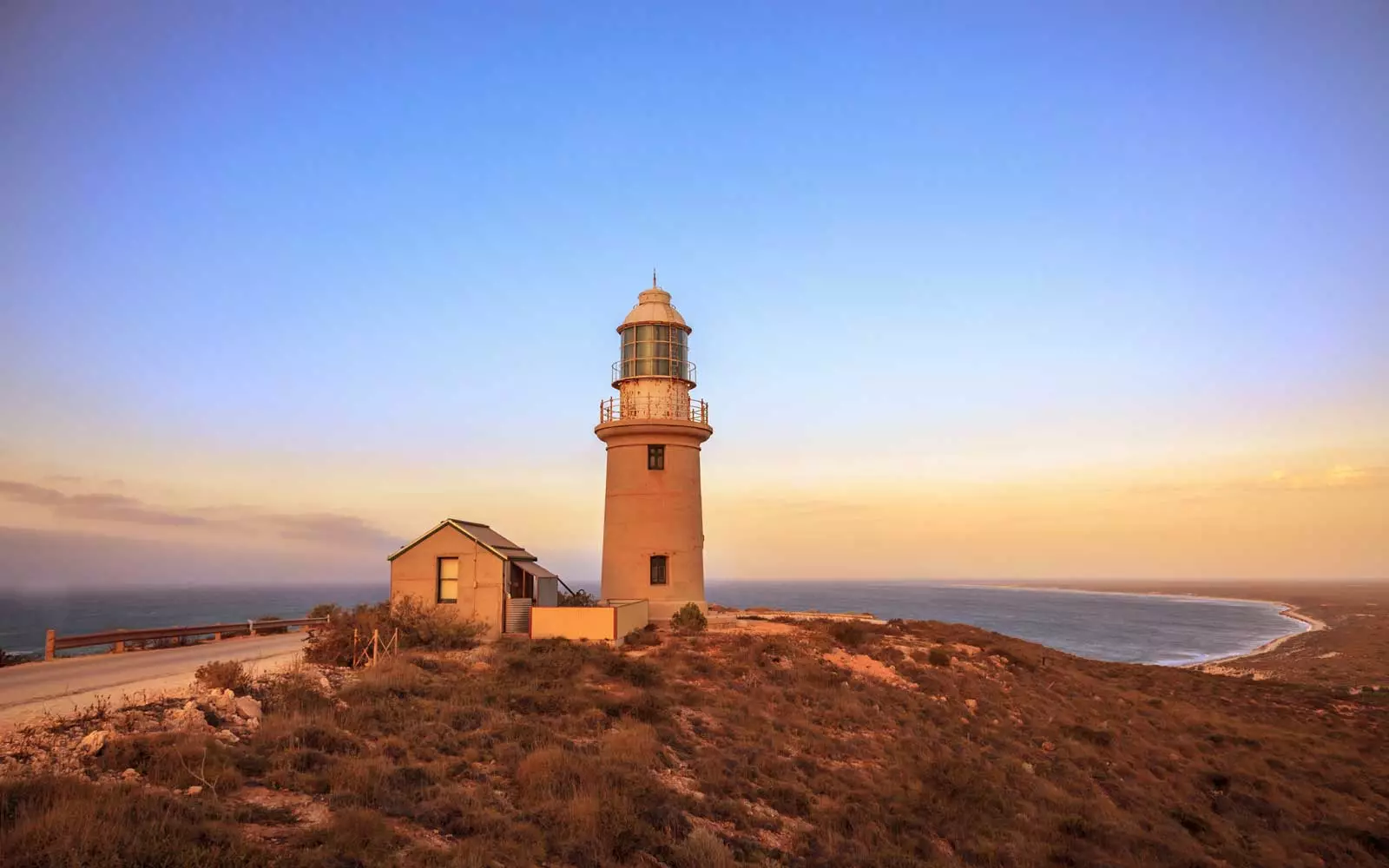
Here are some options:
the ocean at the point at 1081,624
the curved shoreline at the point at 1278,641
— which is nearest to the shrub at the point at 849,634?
the curved shoreline at the point at 1278,641

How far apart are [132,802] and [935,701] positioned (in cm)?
1831

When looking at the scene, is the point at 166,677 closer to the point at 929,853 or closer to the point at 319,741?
the point at 319,741

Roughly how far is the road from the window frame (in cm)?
407

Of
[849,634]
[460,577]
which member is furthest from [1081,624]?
[460,577]

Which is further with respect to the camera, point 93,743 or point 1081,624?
point 1081,624

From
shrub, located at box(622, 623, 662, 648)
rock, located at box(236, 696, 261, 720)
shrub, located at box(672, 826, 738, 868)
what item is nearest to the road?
rock, located at box(236, 696, 261, 720)

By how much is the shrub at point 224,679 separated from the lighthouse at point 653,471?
14.9m

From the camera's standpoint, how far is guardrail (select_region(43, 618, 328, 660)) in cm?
2150

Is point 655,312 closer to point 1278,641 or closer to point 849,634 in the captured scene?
point 849,634

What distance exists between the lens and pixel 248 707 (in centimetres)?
1311

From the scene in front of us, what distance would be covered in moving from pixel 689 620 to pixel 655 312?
11231mm

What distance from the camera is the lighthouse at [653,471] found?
28.4 m

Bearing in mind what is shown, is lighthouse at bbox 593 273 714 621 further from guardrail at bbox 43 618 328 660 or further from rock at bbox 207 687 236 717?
rock at bbox 207 687 236 717

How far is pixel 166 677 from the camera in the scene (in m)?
17.2
